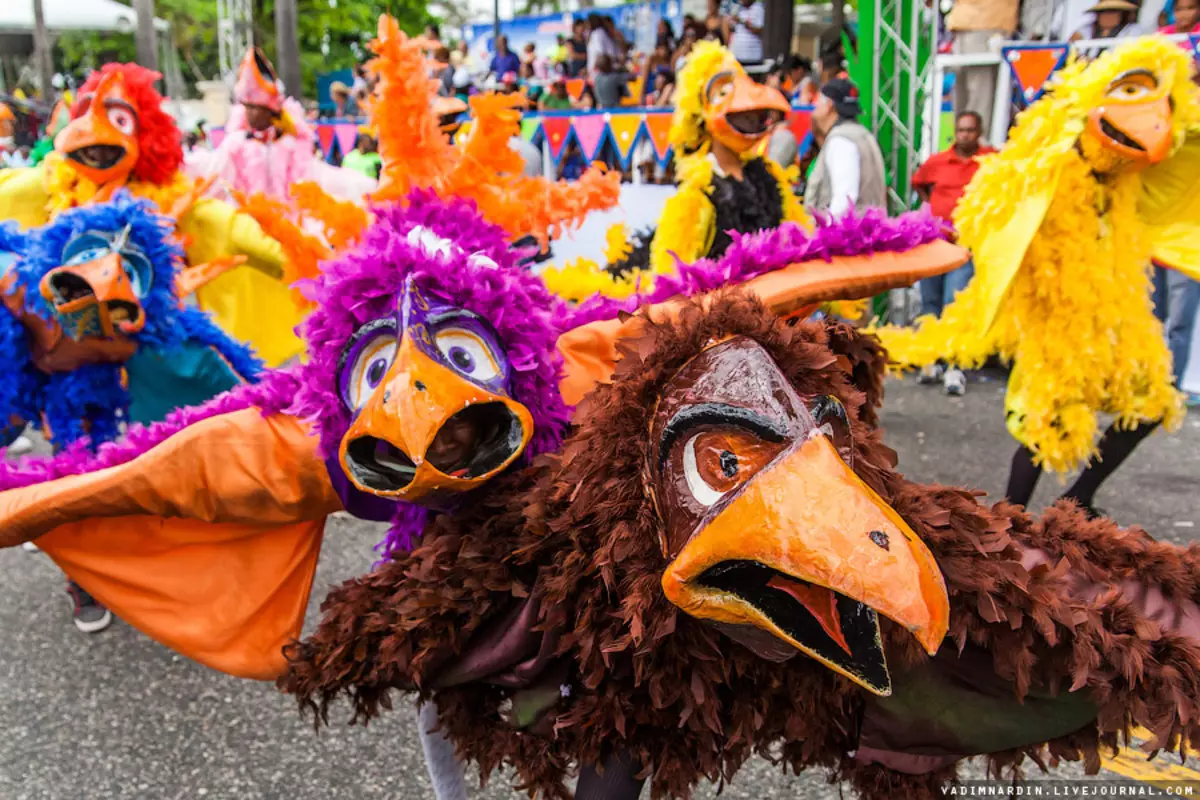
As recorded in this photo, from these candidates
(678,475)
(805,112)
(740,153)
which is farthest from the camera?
(805,112)

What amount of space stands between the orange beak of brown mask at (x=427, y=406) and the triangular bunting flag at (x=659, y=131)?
5954 mm

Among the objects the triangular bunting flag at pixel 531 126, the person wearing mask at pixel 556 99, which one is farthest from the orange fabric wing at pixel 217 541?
the person wearing mask at pixel 556 99

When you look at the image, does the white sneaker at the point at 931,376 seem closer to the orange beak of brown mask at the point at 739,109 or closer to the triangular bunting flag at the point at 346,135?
the orange beak of brown mask at the point at 739,109

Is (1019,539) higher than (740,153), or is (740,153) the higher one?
(740,153)

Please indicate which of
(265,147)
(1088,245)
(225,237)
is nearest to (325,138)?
(265,147)

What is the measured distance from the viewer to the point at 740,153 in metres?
3.83

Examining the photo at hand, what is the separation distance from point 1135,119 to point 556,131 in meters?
6.00

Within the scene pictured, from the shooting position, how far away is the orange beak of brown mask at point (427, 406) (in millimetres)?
1321

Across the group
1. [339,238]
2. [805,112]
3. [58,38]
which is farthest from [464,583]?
[58,38]

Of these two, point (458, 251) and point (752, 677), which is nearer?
point (752, 677)

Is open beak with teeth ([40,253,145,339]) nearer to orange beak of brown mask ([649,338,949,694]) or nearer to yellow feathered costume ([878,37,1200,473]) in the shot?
orange beak of brown mask ([649,338,949,694])

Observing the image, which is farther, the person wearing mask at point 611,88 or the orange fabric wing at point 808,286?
the person wearing mask at point 611,88

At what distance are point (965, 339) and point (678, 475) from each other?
2.32 meters

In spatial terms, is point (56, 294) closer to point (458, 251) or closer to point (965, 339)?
point (458, 251)
